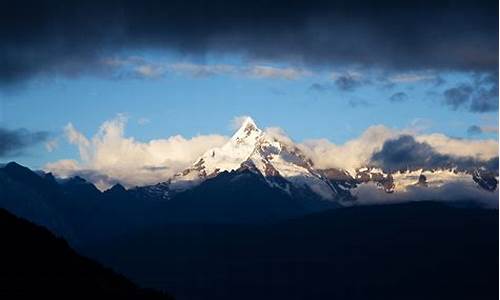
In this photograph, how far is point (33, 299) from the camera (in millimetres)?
189625

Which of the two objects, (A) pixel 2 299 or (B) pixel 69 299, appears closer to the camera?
(A) pixel 2 299

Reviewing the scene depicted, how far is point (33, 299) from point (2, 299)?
878 centimetres

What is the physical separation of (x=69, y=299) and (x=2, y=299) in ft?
59.0

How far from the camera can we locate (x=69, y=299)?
19725 centimetres

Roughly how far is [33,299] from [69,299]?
30.4 feet

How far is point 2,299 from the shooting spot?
18175 centimetres
